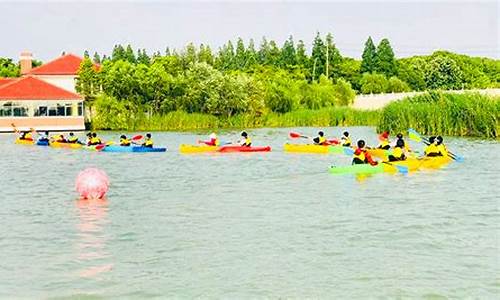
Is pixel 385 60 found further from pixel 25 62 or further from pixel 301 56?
pixel 25 62

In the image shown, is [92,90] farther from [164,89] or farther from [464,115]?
[464,115]

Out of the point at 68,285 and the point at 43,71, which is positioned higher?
the point at 43,71

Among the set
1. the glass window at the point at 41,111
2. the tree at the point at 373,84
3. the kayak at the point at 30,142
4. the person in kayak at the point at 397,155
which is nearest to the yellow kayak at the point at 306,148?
the person in kayak at the point at 397,155

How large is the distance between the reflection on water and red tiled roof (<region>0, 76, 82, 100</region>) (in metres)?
35.3

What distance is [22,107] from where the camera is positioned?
50625 millimetres

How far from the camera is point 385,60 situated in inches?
3120

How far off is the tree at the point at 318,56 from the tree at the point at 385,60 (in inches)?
225

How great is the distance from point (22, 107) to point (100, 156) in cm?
2296

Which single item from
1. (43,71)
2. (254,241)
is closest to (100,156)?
(254,241)

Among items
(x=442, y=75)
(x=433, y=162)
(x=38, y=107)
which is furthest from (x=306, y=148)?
(x=442, y=75)

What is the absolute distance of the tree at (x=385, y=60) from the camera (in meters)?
79.1

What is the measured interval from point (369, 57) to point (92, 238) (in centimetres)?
6916

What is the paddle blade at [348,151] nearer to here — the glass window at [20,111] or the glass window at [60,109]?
the glass window at [60,109]

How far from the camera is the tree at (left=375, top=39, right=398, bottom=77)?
79062 mm
